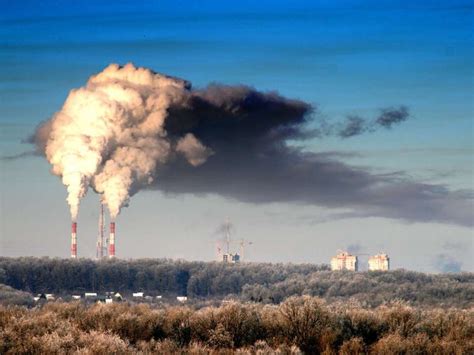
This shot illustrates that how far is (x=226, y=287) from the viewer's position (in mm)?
149375

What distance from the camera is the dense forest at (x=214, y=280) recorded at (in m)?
127

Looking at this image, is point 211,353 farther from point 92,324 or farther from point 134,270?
point 134,270

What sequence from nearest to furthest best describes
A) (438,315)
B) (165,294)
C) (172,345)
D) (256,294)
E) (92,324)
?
(172,345) < (92,324) < (438,315) < (256,294) < (165,294)

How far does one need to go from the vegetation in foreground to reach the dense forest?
3083 inches

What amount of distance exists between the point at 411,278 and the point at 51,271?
50.7 metres

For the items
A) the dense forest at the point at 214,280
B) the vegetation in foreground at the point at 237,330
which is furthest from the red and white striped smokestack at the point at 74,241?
the vegetation in foreground at the point at 237,330

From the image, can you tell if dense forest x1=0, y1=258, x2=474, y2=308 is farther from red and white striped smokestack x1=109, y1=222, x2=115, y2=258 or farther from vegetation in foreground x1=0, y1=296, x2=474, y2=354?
vegetation in foreground x1=0, y1=296, x2=474, y2=354

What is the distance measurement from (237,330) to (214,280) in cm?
11749

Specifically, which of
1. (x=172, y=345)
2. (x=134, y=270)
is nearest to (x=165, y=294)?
(x=134, y=270)

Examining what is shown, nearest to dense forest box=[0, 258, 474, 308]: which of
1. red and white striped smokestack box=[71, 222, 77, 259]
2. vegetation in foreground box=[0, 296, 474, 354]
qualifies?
red and white striped smokestack box=[71, 222, 77, 259]

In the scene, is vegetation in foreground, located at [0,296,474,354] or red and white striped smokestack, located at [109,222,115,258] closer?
vegetation in foreground, located at [0,296,474,354]

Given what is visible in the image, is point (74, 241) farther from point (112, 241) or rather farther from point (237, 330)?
point (237, 330)

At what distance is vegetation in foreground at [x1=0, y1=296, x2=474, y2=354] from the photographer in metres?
29.5

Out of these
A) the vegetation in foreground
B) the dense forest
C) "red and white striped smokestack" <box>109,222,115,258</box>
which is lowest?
the vegetation in foreground
